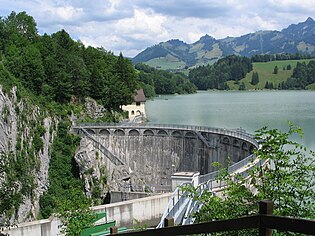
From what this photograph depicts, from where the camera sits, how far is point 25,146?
124 feet

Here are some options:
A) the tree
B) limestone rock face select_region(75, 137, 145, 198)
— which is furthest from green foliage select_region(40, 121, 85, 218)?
the tree

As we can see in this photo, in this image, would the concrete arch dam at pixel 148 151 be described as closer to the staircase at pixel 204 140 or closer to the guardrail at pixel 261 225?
the staircase at pixel 204 140

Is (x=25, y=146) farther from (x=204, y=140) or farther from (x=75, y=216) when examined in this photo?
(x=75, y=216)

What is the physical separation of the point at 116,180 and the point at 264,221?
3772 centimetres

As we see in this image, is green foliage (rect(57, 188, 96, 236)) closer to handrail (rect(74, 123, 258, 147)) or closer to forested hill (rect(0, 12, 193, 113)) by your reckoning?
handrail (rect(74, 123, 258, 147))

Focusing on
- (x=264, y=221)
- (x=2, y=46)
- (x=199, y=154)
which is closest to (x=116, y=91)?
(x=2, y=46)

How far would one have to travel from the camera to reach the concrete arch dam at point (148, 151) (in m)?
40.9

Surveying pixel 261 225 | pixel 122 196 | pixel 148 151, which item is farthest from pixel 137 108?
pixel 261 225

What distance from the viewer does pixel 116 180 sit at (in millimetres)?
41031

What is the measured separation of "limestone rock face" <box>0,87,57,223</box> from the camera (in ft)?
111

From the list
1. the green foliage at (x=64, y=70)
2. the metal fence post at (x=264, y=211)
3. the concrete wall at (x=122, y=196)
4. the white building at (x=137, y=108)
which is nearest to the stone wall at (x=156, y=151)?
the concrete wall at (x=122, y=196)

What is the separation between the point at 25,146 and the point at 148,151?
13.2 meters

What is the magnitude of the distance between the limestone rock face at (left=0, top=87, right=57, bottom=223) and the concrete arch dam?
4.14 meters

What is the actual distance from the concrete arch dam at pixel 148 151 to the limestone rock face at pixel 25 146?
4.14 m
